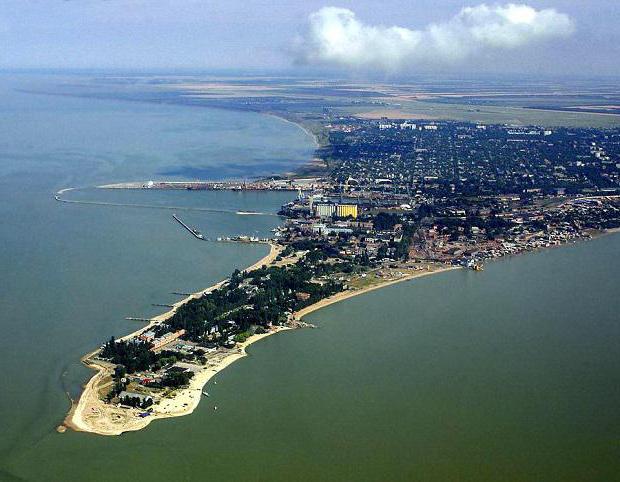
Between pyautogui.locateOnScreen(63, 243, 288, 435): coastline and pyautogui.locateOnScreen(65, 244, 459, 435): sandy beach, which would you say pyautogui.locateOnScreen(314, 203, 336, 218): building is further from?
pyautogui.locateOnScreen(65, 244, 459, 435): sandy beach

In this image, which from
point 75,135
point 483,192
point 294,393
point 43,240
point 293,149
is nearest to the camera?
point 294,393

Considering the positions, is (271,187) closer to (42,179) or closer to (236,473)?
(42,179)

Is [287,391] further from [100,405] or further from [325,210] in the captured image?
[325,210]

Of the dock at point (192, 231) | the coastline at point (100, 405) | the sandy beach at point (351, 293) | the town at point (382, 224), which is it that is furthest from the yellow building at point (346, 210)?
the coastline at point (100, 405)

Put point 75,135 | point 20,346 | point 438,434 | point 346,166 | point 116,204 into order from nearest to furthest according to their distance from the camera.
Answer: point 438,434, point 20,346, point 116,204, point 346,166, point 75,135

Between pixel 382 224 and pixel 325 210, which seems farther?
pixel 325 210

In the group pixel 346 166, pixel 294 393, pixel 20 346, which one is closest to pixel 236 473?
pixel 294 393

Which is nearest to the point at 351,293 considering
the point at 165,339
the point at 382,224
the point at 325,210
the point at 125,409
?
the point at 165,339

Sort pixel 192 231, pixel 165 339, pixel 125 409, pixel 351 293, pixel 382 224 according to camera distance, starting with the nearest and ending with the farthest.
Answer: pixel 125 409, pixel 165 339, pixel 351 293, pixel 192 231, pixel 382 224
